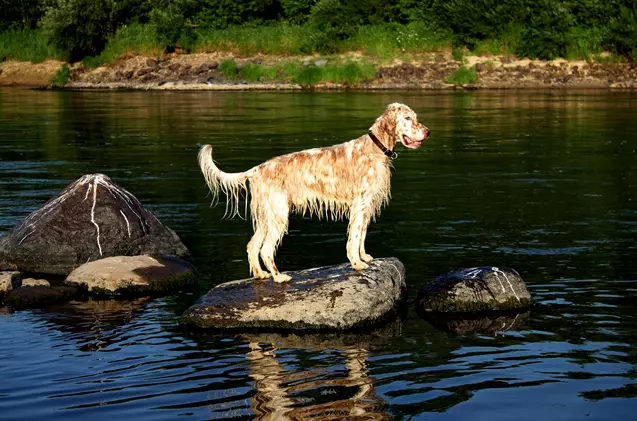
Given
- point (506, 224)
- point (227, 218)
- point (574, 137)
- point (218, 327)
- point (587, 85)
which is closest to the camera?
point (218, 327)

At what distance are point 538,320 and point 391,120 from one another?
309cm

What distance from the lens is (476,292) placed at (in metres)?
14.1

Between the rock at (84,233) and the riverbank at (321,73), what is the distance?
144 ft

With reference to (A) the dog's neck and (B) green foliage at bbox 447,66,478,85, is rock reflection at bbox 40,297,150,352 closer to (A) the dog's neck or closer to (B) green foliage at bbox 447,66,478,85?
(A) the dog's neck

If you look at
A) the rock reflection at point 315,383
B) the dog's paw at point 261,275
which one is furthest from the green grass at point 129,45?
the rock reflection at point 315,383

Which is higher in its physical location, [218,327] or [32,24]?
[32,24]

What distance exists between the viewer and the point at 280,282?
550 inches

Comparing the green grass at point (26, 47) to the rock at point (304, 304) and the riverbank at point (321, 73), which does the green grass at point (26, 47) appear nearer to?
the riverbank at point (321, 73)

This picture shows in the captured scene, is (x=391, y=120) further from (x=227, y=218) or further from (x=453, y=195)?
(x=453, y=195)

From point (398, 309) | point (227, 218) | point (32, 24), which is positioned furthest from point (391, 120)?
point (32, 24)

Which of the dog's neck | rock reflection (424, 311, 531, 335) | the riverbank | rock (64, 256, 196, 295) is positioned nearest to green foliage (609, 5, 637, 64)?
the riverbank

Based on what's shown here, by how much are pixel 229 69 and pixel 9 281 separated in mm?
50927

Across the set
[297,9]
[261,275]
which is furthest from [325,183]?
[297,9]

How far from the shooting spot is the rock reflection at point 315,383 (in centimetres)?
1024
